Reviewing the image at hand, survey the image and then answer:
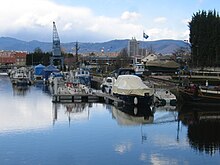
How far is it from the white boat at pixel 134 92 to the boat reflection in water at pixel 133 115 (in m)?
0.52

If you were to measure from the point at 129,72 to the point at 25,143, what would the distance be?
29595 millimetres

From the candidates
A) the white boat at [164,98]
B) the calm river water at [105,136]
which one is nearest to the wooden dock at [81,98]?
the calm river water at [105,136]

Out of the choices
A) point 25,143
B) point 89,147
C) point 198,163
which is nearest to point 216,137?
point 198,163

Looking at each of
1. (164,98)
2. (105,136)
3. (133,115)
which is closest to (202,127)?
(133,115)

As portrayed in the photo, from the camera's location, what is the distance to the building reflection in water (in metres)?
30.1

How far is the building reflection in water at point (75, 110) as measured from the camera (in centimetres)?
3009

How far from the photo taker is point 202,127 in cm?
2597

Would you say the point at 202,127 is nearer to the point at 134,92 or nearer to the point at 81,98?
the point at 134,92

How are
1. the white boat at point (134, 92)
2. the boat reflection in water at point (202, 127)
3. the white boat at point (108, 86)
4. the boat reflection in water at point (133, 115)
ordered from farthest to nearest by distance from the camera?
the white boat at point (108, 86), the white boat at point (134, 92), the boat reflection in water at point (133, 115), the boat reflection in water at point (202, 127)

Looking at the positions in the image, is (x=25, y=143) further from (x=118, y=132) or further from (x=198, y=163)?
(x=198, y=163)

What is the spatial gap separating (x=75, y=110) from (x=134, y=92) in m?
5.03

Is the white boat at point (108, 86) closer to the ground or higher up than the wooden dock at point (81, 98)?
higher up

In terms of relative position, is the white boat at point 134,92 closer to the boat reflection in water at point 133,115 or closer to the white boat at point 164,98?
the boat reflection in water at point 133,115

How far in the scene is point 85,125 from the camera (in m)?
26.9
